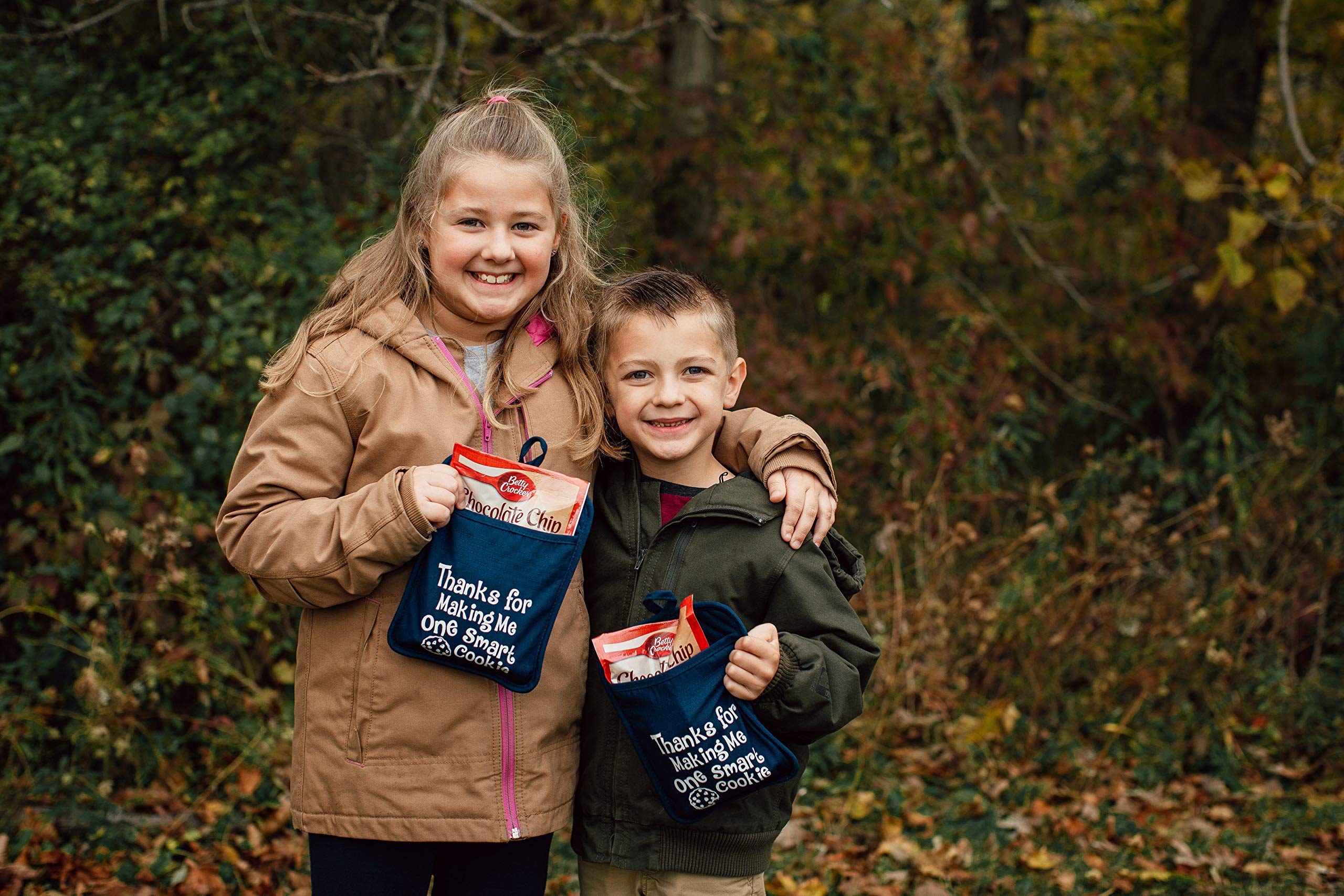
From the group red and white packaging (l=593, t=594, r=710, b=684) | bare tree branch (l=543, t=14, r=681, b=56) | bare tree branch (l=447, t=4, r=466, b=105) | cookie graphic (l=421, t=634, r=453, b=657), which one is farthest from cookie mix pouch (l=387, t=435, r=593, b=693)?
bare tree branch (l=543, t=14, r=681, b=56)

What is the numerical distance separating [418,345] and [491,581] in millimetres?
471

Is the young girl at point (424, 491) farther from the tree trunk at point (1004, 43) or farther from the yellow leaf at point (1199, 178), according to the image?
the tree trunk at point (1004, 43)

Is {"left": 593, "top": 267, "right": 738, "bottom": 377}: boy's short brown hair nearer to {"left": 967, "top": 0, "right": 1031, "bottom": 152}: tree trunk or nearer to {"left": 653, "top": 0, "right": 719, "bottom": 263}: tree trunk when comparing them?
{"left": 653, "top": 0, "right": 719, "bottom": 263}: tree trunk

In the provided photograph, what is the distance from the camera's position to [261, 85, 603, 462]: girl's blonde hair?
6.82 feet

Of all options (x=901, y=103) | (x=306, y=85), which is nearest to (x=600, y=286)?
(x=306, y=85)

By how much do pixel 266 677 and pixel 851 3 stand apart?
29.5 ft

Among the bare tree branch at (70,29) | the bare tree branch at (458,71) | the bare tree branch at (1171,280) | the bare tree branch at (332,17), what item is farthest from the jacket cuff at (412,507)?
the bare tree branch at (1171,280)

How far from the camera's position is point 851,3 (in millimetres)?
10695

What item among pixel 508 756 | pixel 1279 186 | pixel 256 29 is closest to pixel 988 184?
pixel 1279 186

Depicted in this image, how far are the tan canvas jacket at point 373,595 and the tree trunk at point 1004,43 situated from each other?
5.37 meters

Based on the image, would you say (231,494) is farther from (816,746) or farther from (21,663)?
(816,746)

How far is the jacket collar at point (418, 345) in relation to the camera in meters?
2.02

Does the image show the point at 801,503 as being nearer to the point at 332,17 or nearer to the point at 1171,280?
the point at 332,17

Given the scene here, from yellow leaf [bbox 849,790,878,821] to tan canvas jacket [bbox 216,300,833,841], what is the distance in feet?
6.86
